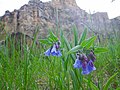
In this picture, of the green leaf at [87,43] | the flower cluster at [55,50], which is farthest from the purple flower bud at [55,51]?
the green leaf at [87,43]

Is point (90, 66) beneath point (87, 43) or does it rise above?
beneath

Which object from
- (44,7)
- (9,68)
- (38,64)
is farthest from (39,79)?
(44,7)

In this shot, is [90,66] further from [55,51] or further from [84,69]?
[55,51]

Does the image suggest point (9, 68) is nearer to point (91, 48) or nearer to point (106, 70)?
point (91, 48)

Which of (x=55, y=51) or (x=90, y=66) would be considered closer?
(x=90, y=66)

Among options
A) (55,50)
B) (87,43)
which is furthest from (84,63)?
(55,50)

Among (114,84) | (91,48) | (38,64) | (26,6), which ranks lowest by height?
(114,84)

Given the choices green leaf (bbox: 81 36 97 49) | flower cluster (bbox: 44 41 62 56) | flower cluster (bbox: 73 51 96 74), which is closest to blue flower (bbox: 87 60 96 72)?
flower cluster (bbox: 73 51 96 74)

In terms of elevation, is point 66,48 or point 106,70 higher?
point 66,48

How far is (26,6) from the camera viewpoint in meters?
6.63

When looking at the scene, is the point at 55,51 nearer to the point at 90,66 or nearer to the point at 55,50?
the point at 55,50

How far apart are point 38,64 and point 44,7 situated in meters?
5.57

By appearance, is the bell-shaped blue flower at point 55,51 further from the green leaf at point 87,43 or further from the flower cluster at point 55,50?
the green leaf at point 87,43

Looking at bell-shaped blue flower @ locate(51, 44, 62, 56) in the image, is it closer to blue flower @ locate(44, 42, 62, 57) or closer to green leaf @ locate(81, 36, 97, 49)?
blue flower @ locate(44, 42, 62, 57)
